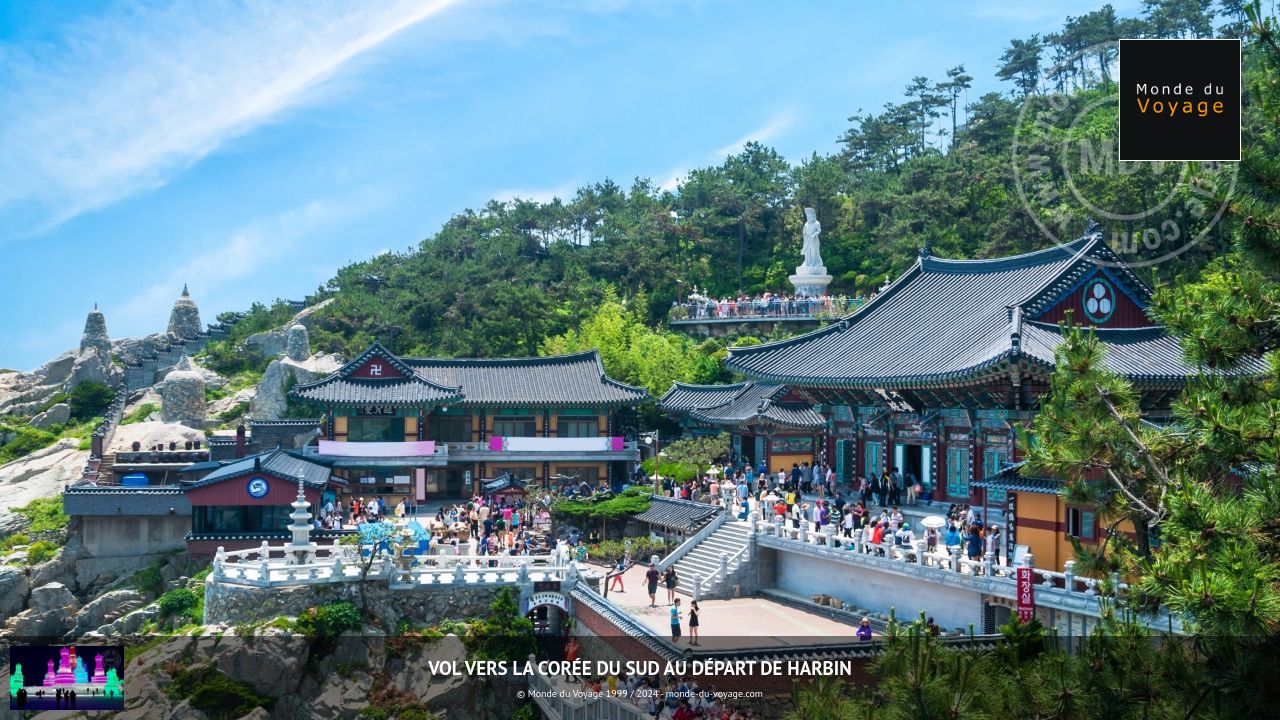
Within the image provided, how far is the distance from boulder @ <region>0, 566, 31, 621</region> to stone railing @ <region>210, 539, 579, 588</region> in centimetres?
1523

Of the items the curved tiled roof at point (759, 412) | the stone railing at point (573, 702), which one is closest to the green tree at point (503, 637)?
the stone railing at point (573, 702)

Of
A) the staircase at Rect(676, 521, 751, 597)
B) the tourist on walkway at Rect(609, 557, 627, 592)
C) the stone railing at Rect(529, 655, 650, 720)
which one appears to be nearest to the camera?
the stone railing at Rect(529, 655, 650, 720)

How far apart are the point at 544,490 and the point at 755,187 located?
4208 cm

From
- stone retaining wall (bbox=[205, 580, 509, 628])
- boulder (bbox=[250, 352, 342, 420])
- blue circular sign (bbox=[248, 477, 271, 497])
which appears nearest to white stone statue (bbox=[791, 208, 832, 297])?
boulder (bbox=[250, 352, 342, 420])

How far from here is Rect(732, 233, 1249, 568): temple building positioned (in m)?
29.4

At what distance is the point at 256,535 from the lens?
4034cm

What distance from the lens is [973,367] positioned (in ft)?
102

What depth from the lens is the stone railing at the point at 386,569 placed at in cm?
3297

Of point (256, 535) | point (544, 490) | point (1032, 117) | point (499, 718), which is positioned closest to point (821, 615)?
point (499, 718)

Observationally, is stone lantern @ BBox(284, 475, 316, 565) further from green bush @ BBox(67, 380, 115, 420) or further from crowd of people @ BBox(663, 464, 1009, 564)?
green bush @ BBox(67, 380, 115, 420)

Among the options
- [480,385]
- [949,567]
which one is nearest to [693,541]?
[949,567]

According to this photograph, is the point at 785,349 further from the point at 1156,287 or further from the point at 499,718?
the point at 1156,287

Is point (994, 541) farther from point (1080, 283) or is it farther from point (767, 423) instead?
point (767, 423)

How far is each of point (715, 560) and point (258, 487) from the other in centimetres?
1687
